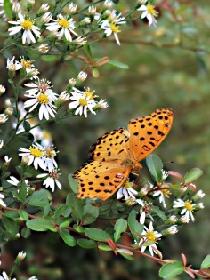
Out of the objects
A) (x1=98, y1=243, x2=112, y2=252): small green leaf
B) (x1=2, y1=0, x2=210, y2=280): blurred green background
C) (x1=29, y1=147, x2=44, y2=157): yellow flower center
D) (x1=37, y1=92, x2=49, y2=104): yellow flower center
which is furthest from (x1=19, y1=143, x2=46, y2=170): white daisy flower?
(x1=2, y1=0, x2=210, y2=280): blurred green background

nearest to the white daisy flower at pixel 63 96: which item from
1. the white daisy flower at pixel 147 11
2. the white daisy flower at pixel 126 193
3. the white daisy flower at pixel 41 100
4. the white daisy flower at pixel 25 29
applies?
the white daisy flower at pixel 41 100

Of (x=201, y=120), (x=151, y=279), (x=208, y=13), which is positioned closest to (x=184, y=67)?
(x=201, y=120)

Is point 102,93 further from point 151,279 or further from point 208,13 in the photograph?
point 151,279

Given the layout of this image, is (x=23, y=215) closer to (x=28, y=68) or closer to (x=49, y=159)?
(x=49, y=159)

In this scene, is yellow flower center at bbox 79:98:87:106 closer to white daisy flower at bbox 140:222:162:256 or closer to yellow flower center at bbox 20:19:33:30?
yellow flower center at bbox 20:19:33:30

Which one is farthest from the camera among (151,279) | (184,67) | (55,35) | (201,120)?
(184,67)
